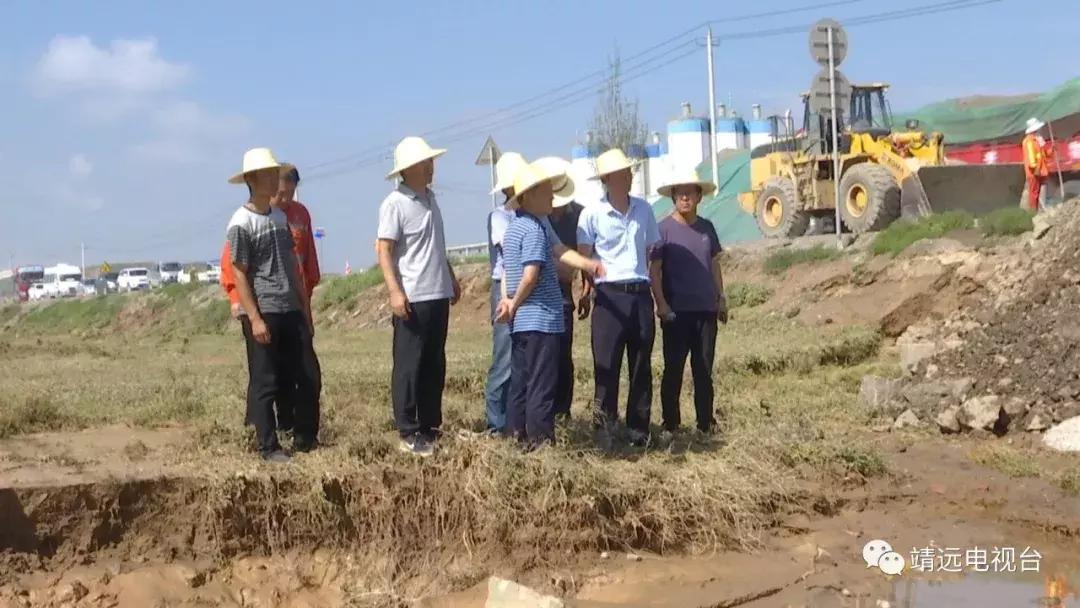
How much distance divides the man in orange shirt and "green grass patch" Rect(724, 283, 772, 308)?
1014cm

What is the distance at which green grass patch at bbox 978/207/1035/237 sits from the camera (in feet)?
47.0

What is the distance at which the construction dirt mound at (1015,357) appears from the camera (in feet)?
24.3

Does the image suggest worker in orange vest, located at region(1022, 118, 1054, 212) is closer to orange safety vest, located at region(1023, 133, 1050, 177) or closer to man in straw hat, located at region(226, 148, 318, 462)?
orange safety vest, located at region(1023, 133, 1050, 177)

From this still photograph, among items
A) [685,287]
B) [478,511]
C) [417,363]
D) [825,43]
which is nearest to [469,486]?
[478,511]

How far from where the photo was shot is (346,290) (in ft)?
84.4

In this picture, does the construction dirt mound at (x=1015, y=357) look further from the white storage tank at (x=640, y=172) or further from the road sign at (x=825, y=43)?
the white storage tank at (x=640, y=172)

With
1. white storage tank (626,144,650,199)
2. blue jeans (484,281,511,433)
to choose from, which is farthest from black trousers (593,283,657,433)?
white storage tank (626,144,650,199)


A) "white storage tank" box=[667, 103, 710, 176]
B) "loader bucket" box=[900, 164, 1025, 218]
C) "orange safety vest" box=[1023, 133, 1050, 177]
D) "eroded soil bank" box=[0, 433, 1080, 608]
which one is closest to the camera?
"eroded soil bank" box=[0, 433, 1080, 608]

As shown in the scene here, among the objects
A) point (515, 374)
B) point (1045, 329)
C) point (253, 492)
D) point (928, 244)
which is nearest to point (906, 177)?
point (928, 244)

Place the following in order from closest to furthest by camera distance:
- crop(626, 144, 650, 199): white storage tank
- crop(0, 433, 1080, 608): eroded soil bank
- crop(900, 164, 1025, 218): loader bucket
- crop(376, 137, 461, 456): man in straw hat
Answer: crop(0, 433, 1080, 608): eroded soil bank < crop(376, 137, 461, 456): man in straw hat < crop(900, 164, 1025, 218): loader bucket < crop(626, 144, 650, 199): white storage tank

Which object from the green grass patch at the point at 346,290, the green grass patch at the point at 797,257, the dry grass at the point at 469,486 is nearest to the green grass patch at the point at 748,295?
the green grass patch at the point at 797,257

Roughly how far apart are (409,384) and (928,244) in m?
10.4

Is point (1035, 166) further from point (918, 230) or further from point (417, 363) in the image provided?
point (417, 363)

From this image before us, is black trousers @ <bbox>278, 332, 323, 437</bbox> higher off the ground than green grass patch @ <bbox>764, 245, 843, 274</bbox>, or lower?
lower
